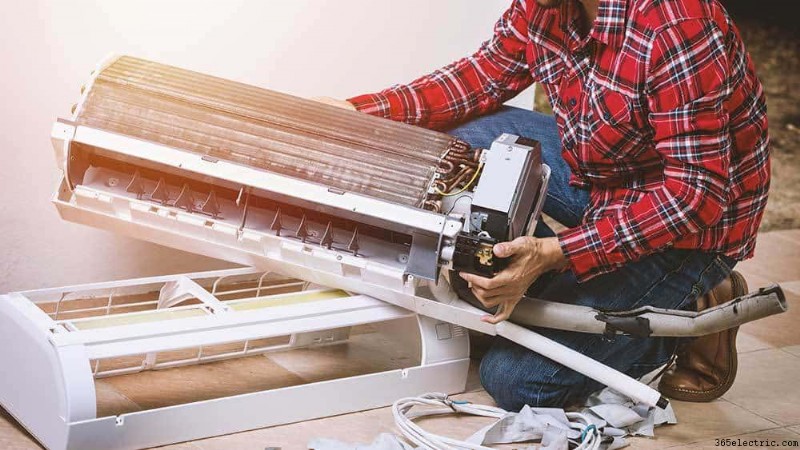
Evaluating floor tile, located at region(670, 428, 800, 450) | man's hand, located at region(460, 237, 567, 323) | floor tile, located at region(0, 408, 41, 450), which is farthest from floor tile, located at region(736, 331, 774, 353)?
floor tile, located at region(0, 408, 41, 450)

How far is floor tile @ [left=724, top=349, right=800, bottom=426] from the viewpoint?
1.94 metres

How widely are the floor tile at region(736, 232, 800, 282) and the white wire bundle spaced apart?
1.16m

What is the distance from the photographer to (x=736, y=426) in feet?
6.12

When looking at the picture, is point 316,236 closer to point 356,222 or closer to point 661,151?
point 356,222

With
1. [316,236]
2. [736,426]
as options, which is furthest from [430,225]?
[736,426]

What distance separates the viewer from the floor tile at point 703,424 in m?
1.78

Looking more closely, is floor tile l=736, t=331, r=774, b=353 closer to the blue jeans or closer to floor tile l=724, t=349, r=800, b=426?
floor tile l=724, t=349, r=800, b=426

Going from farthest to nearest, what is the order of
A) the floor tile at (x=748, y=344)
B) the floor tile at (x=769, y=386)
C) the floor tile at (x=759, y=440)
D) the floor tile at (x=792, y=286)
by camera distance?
1. the floor tile at (x=792, y=286)
2. the floor tile at (x=748, y=344)
3. the floor tile at (x=769, y=386)
4. the floor tile at (x=759, y=440)

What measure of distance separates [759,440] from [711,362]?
0.20 m

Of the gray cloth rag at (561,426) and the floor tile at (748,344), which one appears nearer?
the gray cloth rag at (561,426)

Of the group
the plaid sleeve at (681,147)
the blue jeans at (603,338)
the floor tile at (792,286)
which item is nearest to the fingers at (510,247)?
the plaid sleeve at (681,147)

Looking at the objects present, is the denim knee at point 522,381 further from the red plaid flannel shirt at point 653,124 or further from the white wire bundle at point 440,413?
the red plaid flannel shirt at point 653,124

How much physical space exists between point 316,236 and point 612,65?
549mm

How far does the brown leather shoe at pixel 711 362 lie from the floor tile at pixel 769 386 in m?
0.05
